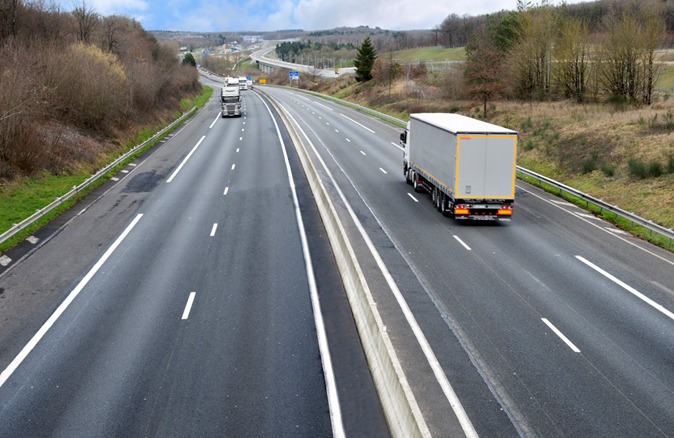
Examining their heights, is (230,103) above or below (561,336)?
above

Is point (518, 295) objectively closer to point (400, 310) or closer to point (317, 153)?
point (400, 310)

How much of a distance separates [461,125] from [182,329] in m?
15.4

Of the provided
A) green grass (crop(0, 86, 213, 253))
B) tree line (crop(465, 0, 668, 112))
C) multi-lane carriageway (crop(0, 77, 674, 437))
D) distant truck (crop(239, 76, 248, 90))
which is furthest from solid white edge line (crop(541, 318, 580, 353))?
distant truck (crop(239, 76, 248, 90))

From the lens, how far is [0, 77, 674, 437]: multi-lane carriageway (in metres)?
11.2

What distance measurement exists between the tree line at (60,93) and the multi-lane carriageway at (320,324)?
7920 mm

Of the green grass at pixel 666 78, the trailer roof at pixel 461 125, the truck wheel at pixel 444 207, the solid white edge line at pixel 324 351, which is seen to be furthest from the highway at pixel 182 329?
the green grass at pixel 666 78

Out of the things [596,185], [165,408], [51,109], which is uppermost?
[51,109]

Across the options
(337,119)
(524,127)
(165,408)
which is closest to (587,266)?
(165,408)

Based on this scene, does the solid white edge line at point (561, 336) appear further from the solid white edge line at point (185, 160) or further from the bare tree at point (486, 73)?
the bare tree at point (486, 73)

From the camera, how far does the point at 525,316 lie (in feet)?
51.1

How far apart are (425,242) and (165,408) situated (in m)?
12.5

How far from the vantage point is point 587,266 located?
19734 millimetres

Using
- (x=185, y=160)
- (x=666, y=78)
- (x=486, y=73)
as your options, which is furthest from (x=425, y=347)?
(x=666, y=78)

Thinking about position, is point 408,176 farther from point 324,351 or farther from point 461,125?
point 324,351
